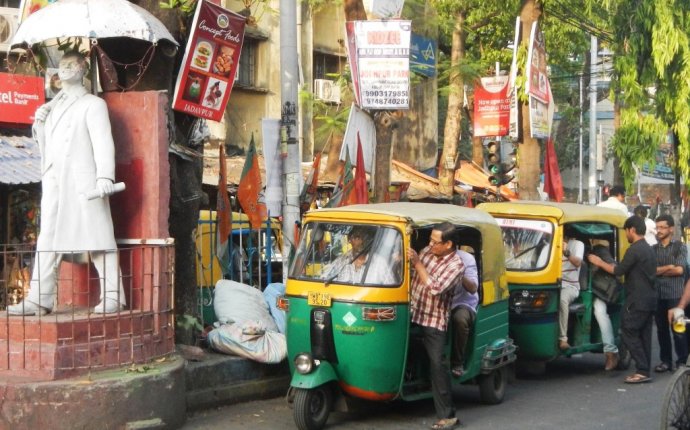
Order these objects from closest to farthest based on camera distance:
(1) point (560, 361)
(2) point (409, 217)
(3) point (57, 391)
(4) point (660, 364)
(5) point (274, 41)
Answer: (3) point (57, 391), (2) point (409, 217), (4) point (660, 364), (1) point (560, 361), (5) point (274, 41)

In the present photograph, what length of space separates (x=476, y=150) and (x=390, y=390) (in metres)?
24.3

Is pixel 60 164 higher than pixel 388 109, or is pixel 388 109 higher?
pixel 388 109

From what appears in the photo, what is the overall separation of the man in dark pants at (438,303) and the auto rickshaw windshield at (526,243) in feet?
9.01

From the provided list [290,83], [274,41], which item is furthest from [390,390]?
[274,41]

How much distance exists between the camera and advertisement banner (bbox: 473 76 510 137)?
2409cm

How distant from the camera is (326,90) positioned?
24359 millimetres

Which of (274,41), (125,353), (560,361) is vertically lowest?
(560,361)

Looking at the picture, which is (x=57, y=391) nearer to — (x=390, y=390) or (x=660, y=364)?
(x=390, y=390)

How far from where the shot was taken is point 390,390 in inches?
326

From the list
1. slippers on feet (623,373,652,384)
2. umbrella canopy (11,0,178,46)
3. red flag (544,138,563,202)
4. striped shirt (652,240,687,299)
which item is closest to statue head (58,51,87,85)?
umbrella canopy (11,0,178,46)

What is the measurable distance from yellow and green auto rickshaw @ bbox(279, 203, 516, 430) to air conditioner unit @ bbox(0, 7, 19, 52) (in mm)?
9787

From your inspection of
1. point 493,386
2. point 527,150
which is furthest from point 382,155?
point 493,386

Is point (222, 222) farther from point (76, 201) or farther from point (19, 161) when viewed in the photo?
point (19, 161)

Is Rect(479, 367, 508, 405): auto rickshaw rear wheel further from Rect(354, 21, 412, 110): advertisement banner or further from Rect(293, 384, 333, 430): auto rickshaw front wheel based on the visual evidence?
Rect(354, 21, 412, 110): advertisement banner
